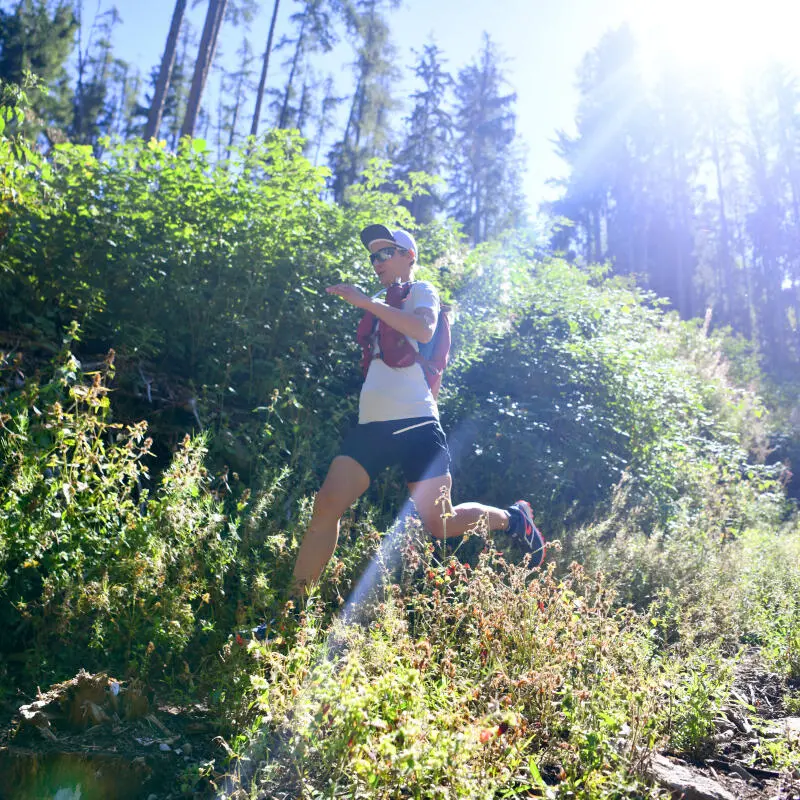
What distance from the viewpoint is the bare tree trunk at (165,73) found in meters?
11.5

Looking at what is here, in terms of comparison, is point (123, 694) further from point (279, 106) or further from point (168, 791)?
point (279, 106)

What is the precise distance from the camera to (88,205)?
4.93 metres

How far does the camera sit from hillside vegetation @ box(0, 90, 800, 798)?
7.47 feet

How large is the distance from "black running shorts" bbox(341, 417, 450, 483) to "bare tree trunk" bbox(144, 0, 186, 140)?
32.3 ft

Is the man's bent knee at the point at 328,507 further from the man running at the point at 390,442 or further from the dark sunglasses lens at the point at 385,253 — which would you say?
the dark sunglasses lens at the point at 385,253

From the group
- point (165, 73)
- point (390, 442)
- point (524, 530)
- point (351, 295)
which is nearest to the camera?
point (351, 295)

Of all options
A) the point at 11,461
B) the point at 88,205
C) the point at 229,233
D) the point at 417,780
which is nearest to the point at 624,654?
the point at 417,780

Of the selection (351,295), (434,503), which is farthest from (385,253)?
(434,503)

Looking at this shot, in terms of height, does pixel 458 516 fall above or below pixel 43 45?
below

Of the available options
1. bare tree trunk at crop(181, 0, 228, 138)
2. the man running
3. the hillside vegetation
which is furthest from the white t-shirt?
bare tree trunk at crop(181, 0, 228, 138)

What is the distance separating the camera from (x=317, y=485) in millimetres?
4652

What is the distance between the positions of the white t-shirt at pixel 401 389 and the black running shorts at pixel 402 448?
0.16 ft

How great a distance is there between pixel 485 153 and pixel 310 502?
96.5 ft

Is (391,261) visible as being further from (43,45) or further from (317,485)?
(43,45)
